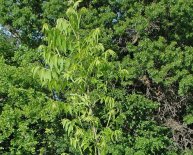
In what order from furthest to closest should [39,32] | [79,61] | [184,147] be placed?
[39,32] → [184,147] → [79,61]

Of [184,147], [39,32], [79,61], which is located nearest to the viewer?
[79,61]

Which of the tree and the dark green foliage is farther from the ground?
the tree

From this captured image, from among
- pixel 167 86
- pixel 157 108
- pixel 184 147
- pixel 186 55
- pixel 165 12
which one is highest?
pixel 165 12

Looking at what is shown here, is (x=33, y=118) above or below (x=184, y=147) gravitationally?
above

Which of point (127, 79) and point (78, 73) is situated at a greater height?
point (78, 73)

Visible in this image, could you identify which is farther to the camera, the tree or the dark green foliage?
the dark green foliage

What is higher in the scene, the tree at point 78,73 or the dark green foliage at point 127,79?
the tree at point 78,73

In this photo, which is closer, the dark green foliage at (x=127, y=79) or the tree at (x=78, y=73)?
the tree at (x=78, y=73)

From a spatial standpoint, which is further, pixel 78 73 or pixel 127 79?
pixel 127 79

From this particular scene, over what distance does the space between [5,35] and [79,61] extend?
13.3 m

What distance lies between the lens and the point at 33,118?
1513cm

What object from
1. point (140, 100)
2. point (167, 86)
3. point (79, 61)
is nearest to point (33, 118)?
point (140, 100)

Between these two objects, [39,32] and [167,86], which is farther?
[39,32]

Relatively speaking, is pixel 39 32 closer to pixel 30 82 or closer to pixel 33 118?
pixel 30 82
